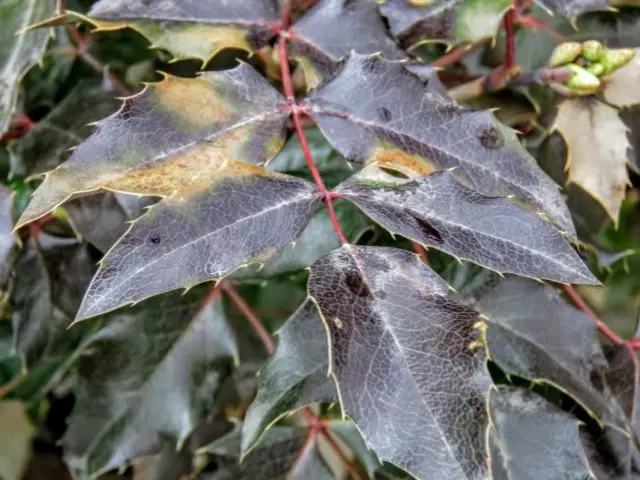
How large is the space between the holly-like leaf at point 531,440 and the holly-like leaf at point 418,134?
0.52ft

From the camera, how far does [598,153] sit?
62cm

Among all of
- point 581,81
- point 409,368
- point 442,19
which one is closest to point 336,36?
point 442,19

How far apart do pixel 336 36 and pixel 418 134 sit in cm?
14

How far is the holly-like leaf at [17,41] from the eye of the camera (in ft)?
1.99

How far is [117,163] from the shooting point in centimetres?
48

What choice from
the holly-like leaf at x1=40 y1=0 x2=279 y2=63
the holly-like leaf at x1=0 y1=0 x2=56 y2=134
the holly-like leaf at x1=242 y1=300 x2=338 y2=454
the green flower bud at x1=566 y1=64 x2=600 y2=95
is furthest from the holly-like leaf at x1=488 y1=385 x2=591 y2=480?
the holly-like leaf at x1=0 y1=0 x2=56 y2=134

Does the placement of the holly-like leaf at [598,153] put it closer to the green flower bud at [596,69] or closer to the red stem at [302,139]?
the green flower bud at [596,69]

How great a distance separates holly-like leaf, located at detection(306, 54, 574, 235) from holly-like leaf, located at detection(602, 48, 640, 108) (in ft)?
0.54

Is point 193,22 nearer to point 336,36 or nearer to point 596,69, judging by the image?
point 336,36

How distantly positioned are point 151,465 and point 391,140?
532mm

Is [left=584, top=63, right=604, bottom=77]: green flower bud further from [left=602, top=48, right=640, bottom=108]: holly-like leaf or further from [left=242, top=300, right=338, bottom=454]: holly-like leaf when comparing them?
[left=242, top=300, right=338, bottom=454]: holly-like leaf

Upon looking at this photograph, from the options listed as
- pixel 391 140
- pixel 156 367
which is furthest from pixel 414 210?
pixel 156 367

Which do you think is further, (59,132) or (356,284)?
(59,132)

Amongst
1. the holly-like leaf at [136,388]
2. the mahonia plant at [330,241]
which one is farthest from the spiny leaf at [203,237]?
the holly-like leaf at [136,388]
